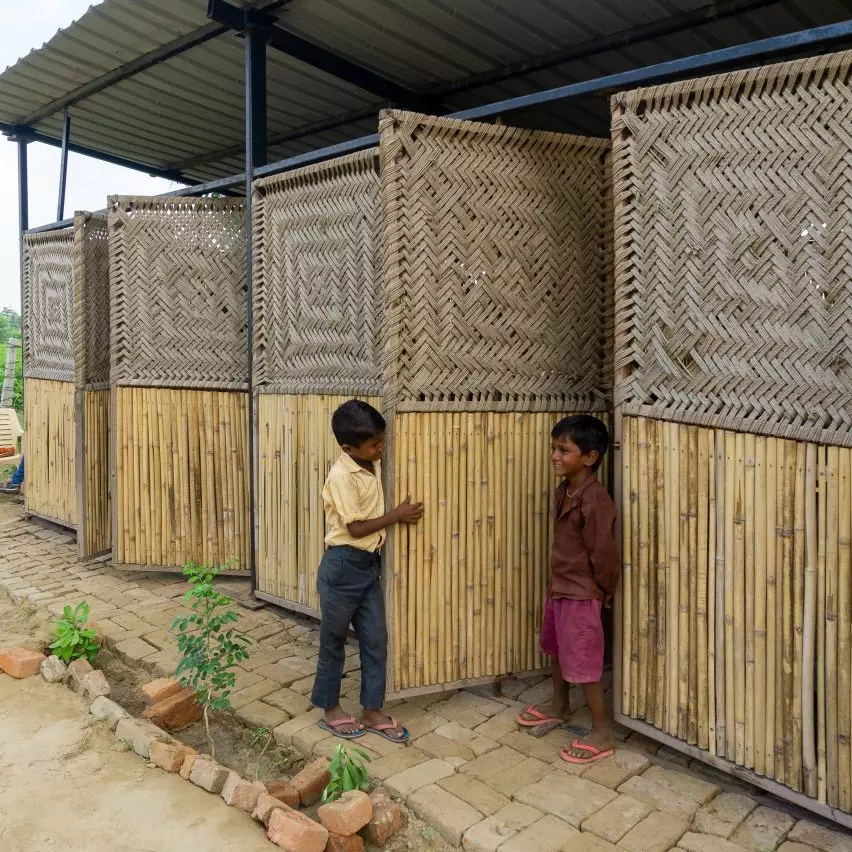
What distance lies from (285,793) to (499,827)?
0.86 meters

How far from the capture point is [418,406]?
3.72 m

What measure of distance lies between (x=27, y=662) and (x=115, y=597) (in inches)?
54.3

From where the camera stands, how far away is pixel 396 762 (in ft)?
10.8

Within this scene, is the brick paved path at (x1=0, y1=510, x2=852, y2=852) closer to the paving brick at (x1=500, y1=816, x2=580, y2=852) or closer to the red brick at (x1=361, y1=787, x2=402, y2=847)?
the paving brick at (x1=500, y1=816, x2=580, y2=852)

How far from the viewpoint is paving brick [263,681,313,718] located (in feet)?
12.4

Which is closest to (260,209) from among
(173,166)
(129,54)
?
(129,54)

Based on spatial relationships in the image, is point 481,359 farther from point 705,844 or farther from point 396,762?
point 705,844

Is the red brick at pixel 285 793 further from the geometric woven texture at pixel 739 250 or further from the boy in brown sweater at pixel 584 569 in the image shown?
→ the geometric woven texture at pixel 739 250

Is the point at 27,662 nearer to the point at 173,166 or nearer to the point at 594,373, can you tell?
the point at 594,373

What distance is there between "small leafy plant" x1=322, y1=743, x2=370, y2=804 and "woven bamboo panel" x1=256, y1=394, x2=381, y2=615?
1879mm

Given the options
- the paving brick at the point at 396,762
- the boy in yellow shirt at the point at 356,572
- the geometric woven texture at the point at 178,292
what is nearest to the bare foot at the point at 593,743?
the paving brick at the point at 396,762

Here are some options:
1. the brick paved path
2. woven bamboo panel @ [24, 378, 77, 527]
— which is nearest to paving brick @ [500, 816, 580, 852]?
the brick paved path

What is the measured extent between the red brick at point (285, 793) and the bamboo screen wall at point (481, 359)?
0.85 m

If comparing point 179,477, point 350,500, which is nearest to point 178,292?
point 179,477
